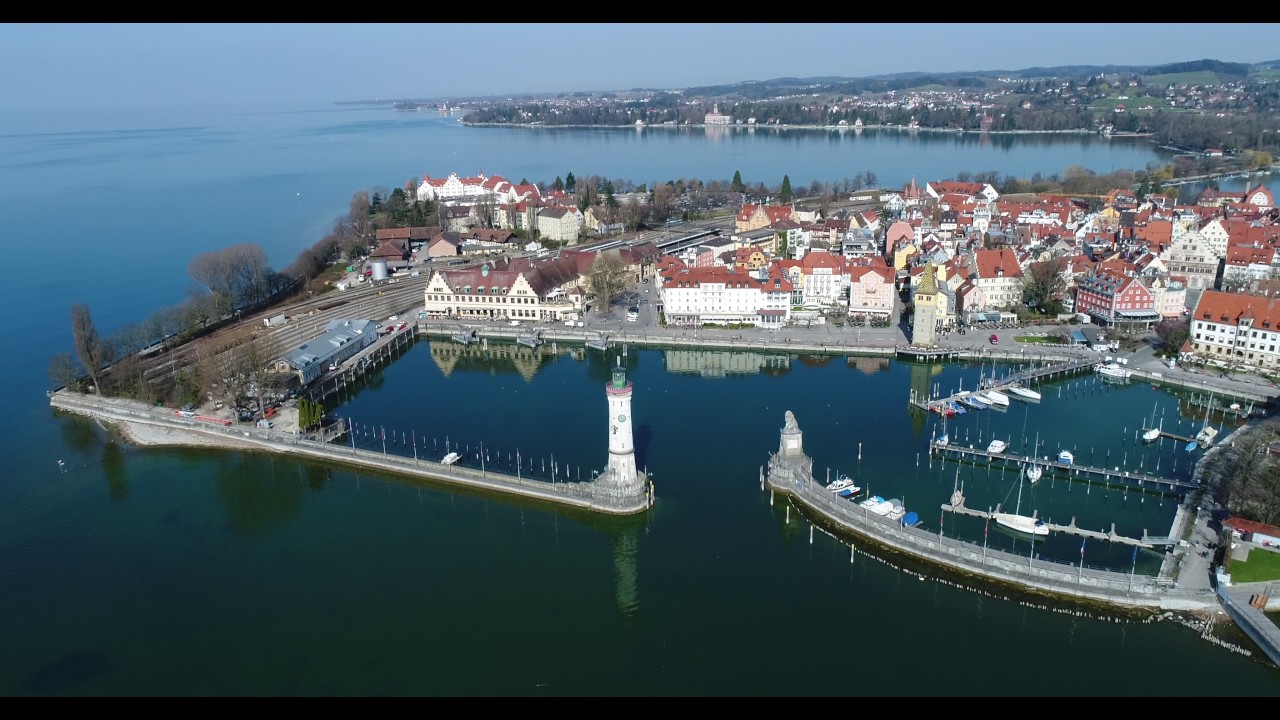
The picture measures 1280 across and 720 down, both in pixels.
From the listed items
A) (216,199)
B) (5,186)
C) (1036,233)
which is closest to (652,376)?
(1036,233)

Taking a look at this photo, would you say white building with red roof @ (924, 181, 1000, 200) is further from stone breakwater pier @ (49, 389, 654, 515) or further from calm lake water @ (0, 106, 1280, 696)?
stone breakwater pier @ (49, 389, 654, 515)

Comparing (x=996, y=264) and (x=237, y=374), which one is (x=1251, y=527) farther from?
(x=237, y=374)

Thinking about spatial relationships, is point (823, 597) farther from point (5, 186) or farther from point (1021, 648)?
point (5, 186)

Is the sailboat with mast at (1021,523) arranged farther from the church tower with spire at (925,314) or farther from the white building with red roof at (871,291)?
the white building with red roof at (871,291)

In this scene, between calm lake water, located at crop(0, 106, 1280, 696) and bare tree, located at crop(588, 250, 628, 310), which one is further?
bare tree, located at crop(588, 250, 628, 310)

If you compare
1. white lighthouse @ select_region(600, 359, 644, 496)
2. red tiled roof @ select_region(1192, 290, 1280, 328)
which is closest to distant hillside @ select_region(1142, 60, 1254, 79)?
red tiled roof @ select_region(1192, 290, 1280, 328)

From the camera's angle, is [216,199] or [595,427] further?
[216,199]

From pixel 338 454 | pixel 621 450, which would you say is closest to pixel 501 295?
pixel 338 454
